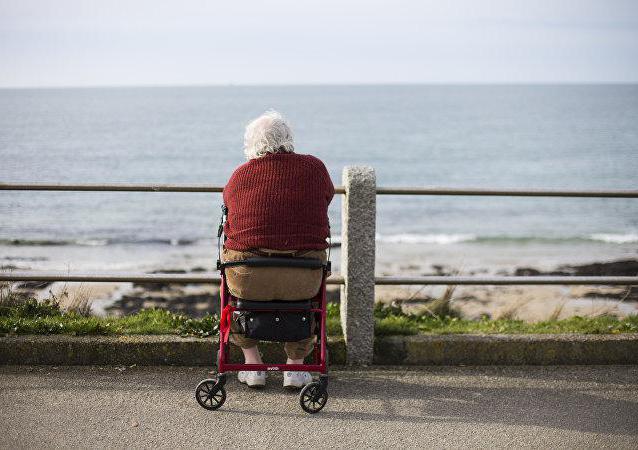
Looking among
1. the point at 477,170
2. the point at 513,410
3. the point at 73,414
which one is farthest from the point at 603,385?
the point at 477,170

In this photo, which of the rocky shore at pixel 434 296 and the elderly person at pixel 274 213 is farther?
the rocky shore at pixel 434 296

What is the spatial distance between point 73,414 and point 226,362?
0.94m

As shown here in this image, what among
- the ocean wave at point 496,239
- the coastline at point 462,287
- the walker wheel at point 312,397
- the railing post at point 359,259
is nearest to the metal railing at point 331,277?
the railing post at point 359,259

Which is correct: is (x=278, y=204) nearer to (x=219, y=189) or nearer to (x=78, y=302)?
(x=219, y=189)

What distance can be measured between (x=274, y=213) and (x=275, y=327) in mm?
671

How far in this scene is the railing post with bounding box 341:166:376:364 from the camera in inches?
190

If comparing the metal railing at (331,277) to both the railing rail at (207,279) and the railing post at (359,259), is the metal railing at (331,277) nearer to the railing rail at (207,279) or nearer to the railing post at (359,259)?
the railing rail at (207,279)

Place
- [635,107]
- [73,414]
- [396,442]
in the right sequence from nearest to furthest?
1. [396,442]
2. [73,414]
3. [635,107]

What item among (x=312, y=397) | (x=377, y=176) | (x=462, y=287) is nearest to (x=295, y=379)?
(x=312, y=397)

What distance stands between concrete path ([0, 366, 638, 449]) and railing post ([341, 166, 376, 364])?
218 mm

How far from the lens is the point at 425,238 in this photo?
22875 millimetres

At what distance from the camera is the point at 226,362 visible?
13.8 feet

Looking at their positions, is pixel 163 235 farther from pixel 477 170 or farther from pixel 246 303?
pixel 477 170

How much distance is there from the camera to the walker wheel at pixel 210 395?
4.09 m
